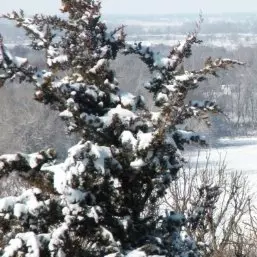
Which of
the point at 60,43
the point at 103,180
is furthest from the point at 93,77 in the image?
the point at 103,180

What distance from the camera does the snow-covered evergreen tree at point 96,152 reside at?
222 inches

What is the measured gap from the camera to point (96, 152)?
5.45 meters

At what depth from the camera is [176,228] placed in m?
6.63

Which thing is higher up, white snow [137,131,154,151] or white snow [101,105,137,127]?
white snow [101,105,137,127]

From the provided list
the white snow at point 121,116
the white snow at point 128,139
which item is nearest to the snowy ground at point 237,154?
the white snow at point 121,116

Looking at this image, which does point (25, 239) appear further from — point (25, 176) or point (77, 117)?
point (77, 117)

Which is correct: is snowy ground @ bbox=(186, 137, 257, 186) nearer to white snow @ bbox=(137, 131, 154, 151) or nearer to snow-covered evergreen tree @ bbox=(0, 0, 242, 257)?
snow-covered evergreen tree @ bbox=(0, 0, 242, 257)

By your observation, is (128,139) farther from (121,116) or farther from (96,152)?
(96,152)

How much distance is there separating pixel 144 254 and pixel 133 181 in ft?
2.95

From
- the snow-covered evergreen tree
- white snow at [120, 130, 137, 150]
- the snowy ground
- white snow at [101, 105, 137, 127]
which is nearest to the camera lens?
the snow-covered evergreen tree

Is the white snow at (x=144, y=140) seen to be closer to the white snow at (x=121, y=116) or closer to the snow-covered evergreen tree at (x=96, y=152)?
the snow-covered evergreen tree at (x=96, y=152)

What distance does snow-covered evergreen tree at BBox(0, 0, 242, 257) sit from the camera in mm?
5629

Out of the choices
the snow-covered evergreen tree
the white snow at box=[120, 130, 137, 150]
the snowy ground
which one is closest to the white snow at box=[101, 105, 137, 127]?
the snow-covered evergreen tree

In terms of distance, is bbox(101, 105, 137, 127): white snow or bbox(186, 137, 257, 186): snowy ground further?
bbox(186, 137, 257, 186): snowy ground
